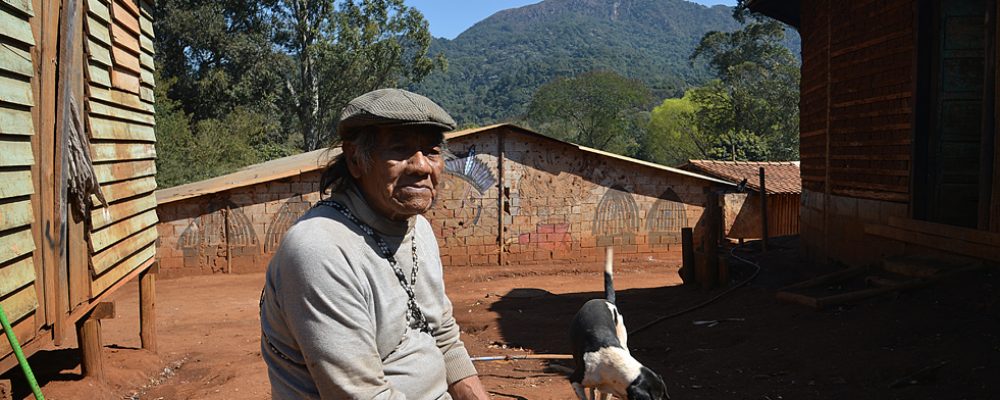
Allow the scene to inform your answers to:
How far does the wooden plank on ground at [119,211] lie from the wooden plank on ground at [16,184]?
4.97 feet

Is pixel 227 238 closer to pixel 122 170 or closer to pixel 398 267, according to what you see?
pixel 122 170

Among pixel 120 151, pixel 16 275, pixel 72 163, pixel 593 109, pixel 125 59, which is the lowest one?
pixel 16 275

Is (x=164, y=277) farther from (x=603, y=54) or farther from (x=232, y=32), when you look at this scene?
(x=603, y=54)

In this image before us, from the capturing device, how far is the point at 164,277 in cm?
1536

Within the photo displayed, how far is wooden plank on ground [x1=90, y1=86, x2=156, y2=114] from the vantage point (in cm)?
613

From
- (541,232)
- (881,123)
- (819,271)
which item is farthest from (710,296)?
(541,232)

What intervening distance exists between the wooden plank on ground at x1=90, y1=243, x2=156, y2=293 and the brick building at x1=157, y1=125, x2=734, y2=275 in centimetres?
733

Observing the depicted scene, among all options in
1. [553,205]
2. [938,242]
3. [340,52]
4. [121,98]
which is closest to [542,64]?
[340,52]

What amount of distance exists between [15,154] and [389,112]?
10.8 ft

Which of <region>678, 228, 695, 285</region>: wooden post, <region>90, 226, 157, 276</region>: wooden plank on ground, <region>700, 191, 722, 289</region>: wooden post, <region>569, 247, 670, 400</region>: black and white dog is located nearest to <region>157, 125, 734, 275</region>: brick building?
<region>678, 228, 695, 285</region>: wooden post

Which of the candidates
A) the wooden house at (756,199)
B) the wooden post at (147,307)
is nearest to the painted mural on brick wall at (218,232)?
the wooden post at (147,307)

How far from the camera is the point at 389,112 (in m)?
2.08

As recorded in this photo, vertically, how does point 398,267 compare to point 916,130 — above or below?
below

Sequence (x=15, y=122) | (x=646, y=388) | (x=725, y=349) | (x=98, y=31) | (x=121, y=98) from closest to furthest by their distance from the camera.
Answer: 1. (x=15, y=122)
2. (x=646, y=388)
3. (x=98, y=31)
4. (x=121, y=98)
5. (x=725, y=349)
